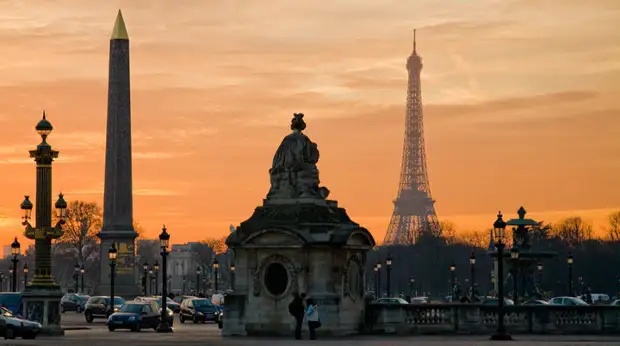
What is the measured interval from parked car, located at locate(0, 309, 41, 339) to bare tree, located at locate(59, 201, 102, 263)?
10769 cm

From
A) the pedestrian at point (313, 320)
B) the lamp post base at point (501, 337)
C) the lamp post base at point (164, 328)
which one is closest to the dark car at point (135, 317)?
the lamp post base at point (164, 328)

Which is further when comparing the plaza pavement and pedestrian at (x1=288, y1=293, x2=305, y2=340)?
pedestrian at (x1=288, y1=293, x2=305, y2=340)

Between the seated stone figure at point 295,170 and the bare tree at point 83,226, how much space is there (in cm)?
10797

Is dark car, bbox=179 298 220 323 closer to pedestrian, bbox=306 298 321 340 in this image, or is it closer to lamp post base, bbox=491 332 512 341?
pedestrian, bbox=306 298 321 340

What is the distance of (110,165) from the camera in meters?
107

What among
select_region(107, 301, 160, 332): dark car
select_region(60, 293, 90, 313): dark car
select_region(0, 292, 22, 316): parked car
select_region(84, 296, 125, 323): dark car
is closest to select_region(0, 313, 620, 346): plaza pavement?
select_region(107, 301, 160, 332): dark car

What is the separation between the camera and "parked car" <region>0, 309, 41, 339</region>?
182 ft

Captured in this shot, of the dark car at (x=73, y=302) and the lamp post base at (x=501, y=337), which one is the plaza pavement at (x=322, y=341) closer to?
the lamp post base at (x=501, y=337)

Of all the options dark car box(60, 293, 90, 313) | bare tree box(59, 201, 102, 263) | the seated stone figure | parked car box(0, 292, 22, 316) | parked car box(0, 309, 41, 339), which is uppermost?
bare tree box(59, 201, 102, 263)

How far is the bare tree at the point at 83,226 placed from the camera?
16625cm

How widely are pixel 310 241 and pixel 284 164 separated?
3.44 m

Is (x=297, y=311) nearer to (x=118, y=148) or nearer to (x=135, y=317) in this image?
(x=135, y=317)

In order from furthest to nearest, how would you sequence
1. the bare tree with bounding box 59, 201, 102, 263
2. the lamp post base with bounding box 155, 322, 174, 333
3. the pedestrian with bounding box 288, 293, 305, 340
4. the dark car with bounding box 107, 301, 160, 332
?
the bare tree with bounding box 59, 201, 102, 263 < the dark car with bounding box 107, 301, 160, 332 < the lamp post base with bounding box 155, 322, 174, 333 < the pedestrian with bounding box 288, 293, 305, 340

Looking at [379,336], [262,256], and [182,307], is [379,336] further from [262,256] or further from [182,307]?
[182,307]
